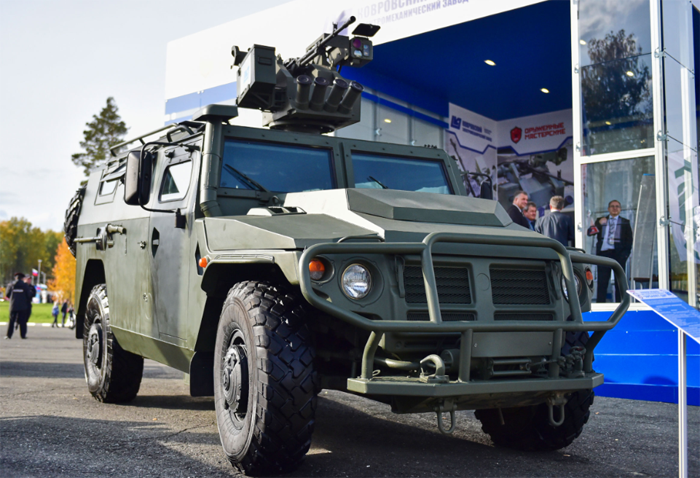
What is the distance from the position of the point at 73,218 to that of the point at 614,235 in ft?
20.5

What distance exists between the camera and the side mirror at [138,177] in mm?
4793

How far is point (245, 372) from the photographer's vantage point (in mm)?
3695

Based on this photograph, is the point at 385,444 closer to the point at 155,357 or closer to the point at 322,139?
the point at 155,357

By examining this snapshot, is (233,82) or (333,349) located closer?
(333,349)

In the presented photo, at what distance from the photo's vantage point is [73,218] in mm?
7395

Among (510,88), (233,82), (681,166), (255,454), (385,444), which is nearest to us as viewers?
(255,454)

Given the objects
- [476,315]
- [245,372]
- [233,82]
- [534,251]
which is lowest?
[245,372]

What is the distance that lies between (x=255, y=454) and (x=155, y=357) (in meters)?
2.08

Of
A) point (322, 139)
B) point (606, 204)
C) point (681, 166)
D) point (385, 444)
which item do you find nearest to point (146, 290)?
point (322, 139)

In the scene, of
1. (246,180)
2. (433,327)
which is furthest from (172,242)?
(433,327)

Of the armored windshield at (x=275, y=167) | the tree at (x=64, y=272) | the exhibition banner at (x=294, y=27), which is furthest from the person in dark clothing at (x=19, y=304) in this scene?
the tree at (x=64, y=272)

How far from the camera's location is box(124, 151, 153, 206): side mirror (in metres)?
4.79

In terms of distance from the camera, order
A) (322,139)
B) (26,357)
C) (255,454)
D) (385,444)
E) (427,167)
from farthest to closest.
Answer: (26,357) → (427,167) → (322,139) → (385,444) → (255,454)

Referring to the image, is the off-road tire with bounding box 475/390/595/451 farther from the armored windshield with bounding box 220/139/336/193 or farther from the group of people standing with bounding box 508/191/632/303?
the group of people standing with bounding box 508/191/632/303
